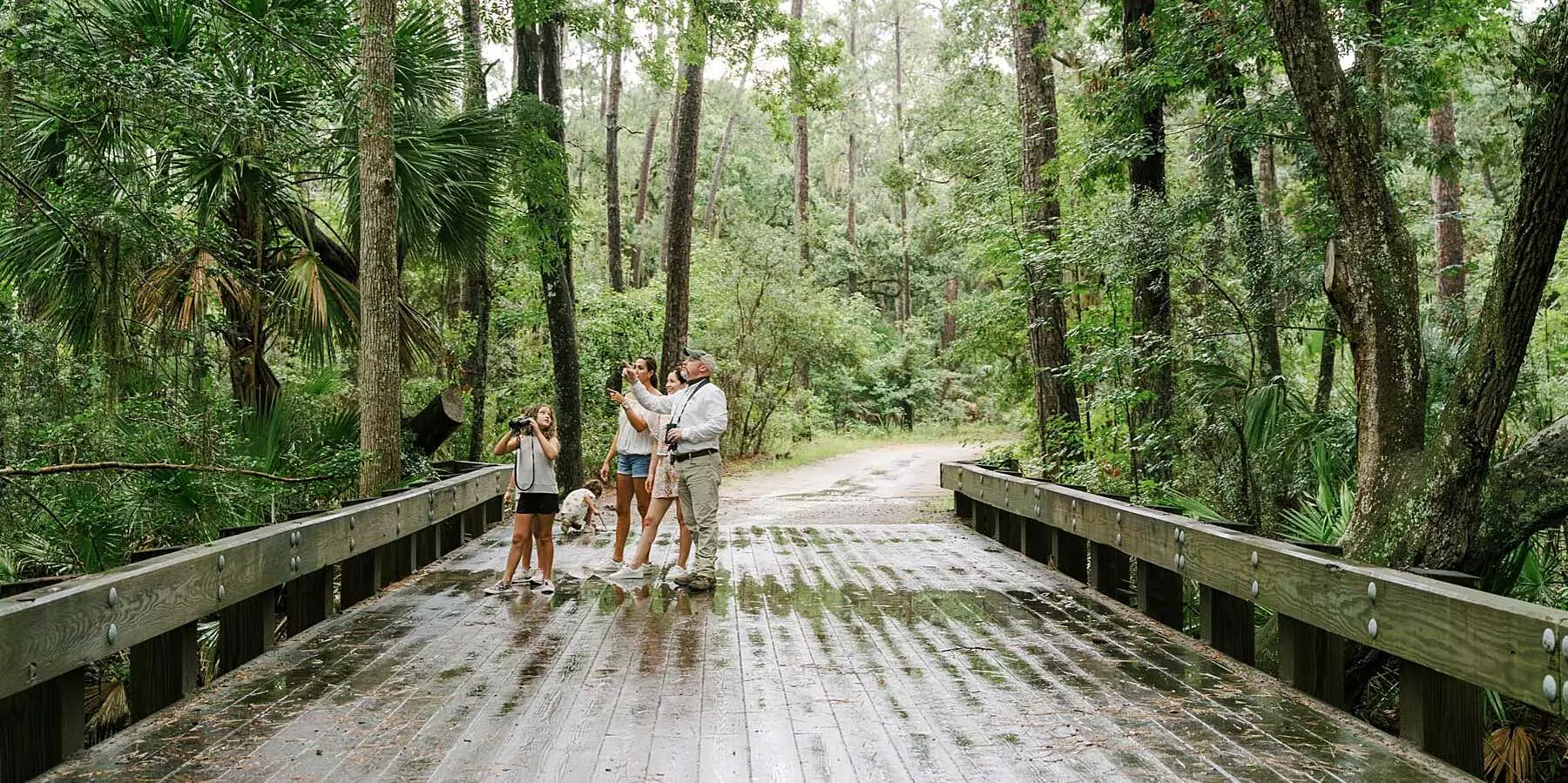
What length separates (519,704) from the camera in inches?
187

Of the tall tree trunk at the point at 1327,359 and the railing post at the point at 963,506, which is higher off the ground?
the tall tree trunk at the point at 1327,359

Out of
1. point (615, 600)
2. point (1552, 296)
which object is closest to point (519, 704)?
point (615, 600)

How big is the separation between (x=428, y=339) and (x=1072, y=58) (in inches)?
527

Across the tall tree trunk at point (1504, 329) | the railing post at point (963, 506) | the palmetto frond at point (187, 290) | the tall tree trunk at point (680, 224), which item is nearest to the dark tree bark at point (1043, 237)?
the railing post at point (963, 506)

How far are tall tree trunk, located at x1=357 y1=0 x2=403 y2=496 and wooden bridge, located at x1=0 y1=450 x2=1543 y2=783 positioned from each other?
57.9 inches

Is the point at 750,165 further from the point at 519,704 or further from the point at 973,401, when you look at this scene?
the point at 519,704

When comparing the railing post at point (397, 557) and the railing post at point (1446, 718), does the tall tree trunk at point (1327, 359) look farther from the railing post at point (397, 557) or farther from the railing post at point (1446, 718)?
the railing post at point (397, 557)

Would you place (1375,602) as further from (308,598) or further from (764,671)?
(308,598)

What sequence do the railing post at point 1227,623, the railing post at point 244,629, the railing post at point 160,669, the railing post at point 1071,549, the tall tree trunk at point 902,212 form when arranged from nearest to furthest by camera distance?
the railing post at point 160,669
the railing post at point 244,629
the railing post at point 1227,623
the railing post at point 1071,549
the tall tree trunk at point 902,212

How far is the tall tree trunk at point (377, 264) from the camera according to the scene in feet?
30.5

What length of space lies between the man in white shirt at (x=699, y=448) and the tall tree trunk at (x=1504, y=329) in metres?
4.26

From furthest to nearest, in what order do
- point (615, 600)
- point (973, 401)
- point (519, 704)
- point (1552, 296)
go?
1. point (973, 401)
2. point (1552, 296)
3. point (615, 600)
4. point (519, 704)

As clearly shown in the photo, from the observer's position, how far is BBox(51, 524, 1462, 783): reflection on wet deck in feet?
12.9

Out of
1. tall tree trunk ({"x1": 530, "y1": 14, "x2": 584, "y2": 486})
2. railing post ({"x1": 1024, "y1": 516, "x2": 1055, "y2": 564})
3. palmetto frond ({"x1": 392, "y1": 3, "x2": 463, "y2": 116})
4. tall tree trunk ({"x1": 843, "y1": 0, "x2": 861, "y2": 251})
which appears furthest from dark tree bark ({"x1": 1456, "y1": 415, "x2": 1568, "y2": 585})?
tall tree trunk ({"x1": 843, "y1": 0, "x2": 861, "y2": 251})
